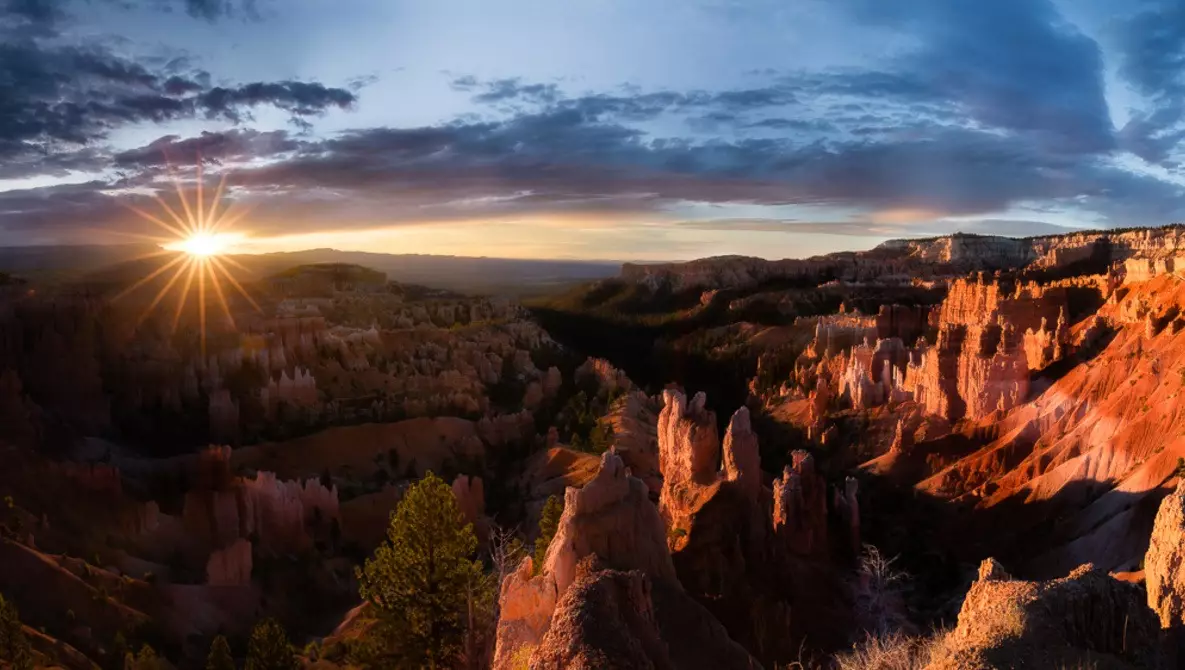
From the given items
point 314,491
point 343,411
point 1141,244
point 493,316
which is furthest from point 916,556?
point 1141,244

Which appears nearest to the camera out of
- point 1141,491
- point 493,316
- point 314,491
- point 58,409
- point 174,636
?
point 174,636

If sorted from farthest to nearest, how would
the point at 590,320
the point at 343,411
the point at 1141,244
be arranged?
the point at 590,320 → the point at 1141,244 → the point at 343,411

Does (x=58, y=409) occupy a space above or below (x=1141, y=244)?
below

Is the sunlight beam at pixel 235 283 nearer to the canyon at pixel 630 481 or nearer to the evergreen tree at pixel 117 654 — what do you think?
the canyon at pixel 630 481

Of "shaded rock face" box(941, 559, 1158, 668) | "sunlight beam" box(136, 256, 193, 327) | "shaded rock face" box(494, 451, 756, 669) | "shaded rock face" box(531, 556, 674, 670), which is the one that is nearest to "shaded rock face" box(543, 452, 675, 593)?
"shaded rock face" box(494, 451, 756, 669)

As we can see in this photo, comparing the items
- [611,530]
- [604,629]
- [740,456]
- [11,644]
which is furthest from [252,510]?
[604,629]

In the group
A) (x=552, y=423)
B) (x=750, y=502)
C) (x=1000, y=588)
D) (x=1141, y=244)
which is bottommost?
(x=552, y=423)

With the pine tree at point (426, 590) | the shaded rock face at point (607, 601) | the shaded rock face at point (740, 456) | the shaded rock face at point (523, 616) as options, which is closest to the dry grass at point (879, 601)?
the shaded rock face at point (740, 456)

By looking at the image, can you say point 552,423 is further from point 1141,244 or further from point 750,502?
point 1141,244
